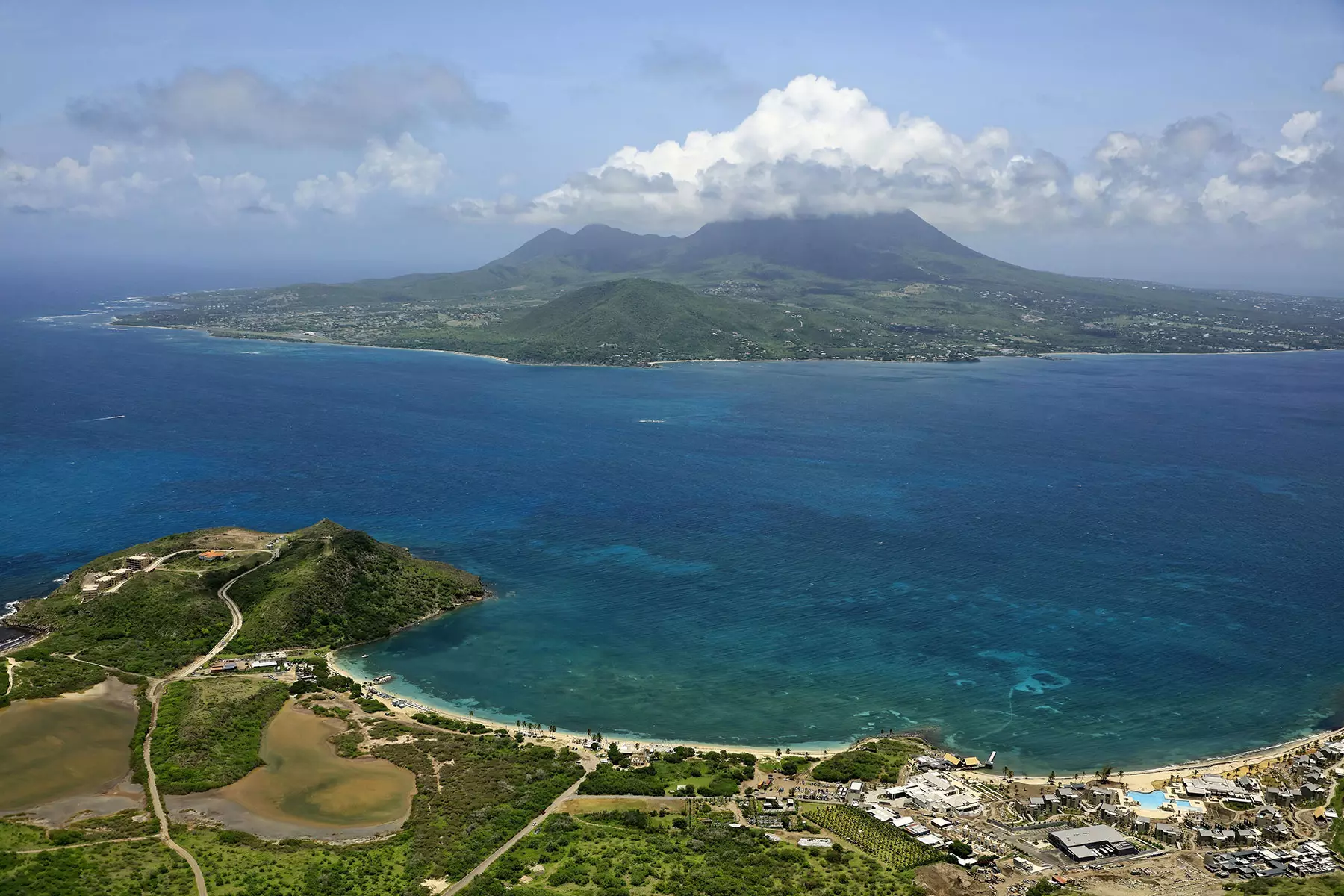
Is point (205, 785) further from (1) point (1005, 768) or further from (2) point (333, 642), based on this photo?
(1) point (1005, 768)

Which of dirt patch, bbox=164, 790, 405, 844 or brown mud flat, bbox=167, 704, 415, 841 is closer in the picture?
dirt patch, bbox=164, 790, 405, 844

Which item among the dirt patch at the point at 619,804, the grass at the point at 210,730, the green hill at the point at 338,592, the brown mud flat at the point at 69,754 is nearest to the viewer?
the brown mud flat at the point at 69,754

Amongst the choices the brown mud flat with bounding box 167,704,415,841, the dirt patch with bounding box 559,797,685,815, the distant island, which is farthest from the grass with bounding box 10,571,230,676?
the dirt patch with bounding box 559,797,685,815

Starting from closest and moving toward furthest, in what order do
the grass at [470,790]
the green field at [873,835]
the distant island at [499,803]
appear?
the distant island at [499,803], the grass at [470,790], the green field at [873,835]

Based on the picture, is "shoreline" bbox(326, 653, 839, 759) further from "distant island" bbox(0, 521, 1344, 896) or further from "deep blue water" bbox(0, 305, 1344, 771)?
"deep blue water" bbox(0, 305, 1344, 771)

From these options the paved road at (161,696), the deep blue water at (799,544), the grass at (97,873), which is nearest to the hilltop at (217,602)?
the paved road at (161,696)

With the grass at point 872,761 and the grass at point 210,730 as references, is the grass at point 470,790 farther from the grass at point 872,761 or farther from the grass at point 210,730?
the grass at point 872,761

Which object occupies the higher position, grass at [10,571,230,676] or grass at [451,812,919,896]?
grass at [10,571,230,676]
